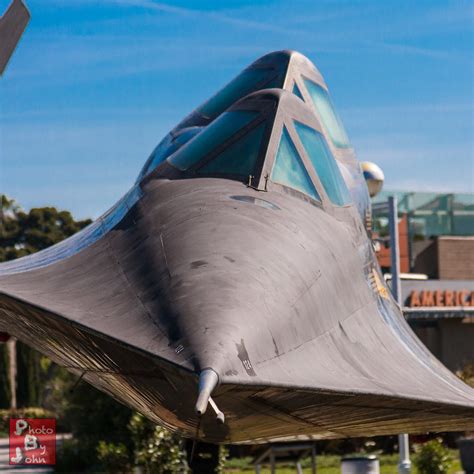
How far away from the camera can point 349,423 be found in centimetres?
705

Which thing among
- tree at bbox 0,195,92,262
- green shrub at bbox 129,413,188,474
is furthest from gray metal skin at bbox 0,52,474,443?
tree at bbox 0,195,92,262

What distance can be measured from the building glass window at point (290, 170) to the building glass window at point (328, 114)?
12.1 ft

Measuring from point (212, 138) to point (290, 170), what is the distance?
2.83 feet

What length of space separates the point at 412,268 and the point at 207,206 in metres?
34.8

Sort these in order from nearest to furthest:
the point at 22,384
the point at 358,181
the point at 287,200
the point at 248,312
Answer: the point at 248,312 < the point at 287,200 < the point at 358,181 < the point at 22,384

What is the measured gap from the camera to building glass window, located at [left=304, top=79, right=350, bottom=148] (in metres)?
12.9

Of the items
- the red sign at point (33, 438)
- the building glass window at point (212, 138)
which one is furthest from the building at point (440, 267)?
the building glass window at point (212, 138)

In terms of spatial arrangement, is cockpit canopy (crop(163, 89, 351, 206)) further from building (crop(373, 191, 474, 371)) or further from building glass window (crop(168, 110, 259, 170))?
building (crop(373, 191, 474, 371))

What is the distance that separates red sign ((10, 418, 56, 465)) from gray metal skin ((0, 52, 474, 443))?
361cm

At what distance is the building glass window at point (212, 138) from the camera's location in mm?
9125

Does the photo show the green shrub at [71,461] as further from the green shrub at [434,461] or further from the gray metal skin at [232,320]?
the gray metal skin at [232,320]

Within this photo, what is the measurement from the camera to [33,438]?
42.8 ft

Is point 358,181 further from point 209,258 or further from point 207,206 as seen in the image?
point 209,258

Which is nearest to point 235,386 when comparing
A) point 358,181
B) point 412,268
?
point 358,181
